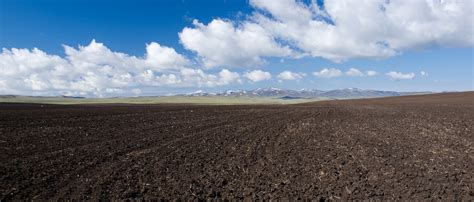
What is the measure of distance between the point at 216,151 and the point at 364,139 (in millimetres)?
8377

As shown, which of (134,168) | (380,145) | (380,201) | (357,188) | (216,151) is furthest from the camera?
(380,145)

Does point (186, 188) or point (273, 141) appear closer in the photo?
point (186, 188)

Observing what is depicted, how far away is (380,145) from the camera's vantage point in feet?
57.7

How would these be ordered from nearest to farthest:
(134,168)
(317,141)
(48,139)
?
(134,168), (317,141), (48,139)

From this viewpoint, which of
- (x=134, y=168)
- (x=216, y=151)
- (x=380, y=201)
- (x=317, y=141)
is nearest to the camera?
(x=380, y=201)

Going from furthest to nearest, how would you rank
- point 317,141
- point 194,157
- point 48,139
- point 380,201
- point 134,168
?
point 48,139, point 317,141, point 194,157, point 134,168, point 380,201

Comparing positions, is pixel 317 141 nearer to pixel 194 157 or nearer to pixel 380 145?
pixel 380 145

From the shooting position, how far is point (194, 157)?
1516 centimetres

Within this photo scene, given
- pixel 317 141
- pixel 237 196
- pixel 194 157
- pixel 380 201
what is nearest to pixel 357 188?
pixel 380 201

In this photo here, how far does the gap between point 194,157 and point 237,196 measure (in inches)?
212

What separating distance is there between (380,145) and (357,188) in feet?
25.4

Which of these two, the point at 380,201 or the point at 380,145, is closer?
the point at 380,201

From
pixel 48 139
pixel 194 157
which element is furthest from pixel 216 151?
pixel 48 139

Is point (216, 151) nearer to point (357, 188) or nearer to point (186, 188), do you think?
point (186, 188)
